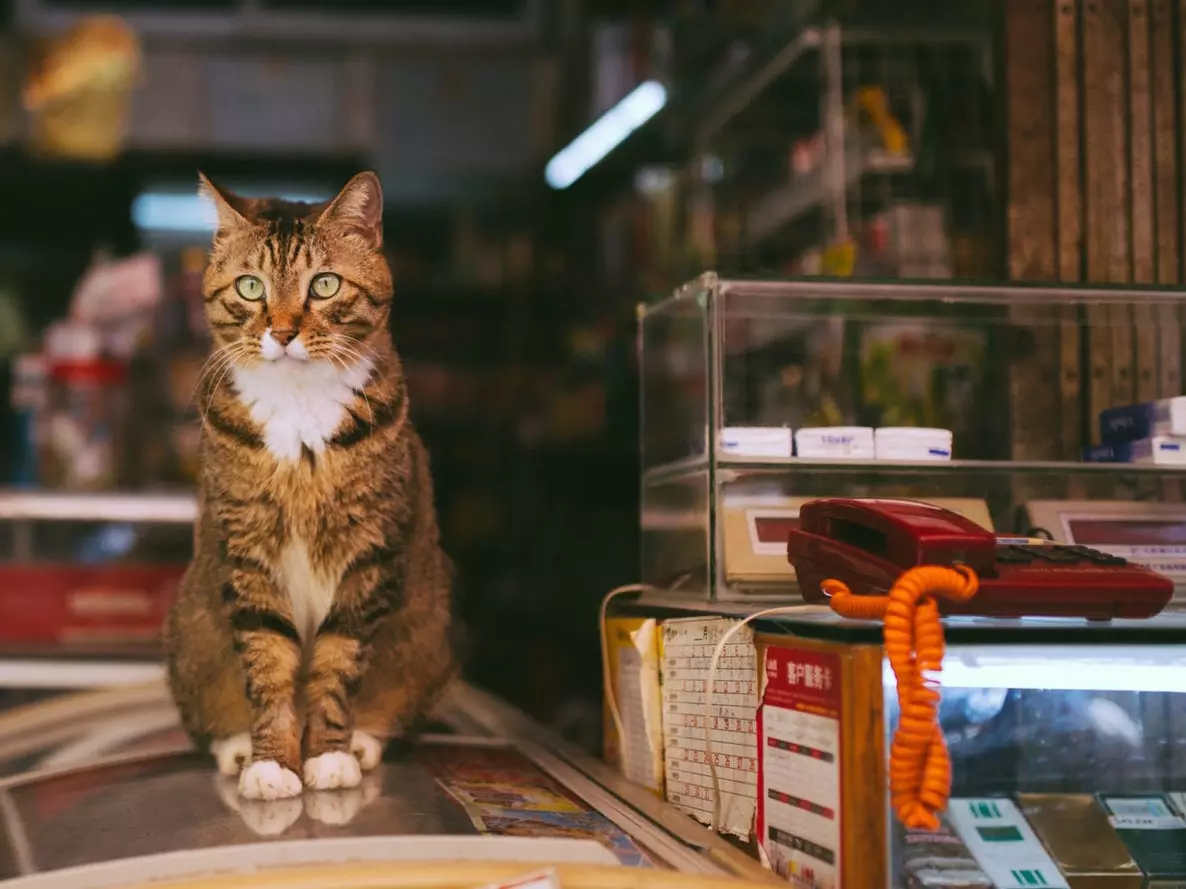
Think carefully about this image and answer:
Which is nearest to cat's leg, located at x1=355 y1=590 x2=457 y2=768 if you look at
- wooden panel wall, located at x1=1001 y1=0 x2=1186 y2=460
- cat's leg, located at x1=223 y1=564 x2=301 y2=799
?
cat's leg, located at x1=223 y1=564 x2=301 y2=799

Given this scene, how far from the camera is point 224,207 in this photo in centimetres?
163

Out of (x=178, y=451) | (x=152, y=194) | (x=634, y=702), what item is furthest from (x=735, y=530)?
(x=152, y=194)

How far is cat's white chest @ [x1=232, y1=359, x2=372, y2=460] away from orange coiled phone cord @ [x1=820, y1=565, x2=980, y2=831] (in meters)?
0.77

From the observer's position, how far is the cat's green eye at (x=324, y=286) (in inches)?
63.4

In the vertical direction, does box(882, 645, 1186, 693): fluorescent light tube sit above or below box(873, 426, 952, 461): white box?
below

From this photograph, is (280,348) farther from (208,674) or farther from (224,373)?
(208,674)

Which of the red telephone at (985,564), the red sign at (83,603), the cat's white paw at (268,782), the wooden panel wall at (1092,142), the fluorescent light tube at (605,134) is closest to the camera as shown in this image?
the red telephone at (985,564)

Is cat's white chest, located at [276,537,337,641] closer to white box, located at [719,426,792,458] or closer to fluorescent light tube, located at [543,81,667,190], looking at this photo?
white box, located at [719,426,792,458]

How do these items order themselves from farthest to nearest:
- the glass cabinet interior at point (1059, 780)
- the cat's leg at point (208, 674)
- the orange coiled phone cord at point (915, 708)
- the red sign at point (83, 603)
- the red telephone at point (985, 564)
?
the red sign at point (83, 603) < the cat's leg at point (208, 674) < the glass cabinet interior at point (1059, 780) < the red telephone at point (985, 564) < the orange coiled phone cord at point (915, 708)

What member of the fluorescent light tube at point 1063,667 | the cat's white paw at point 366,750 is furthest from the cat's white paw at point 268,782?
the fluorescent light tube at point 1063,667

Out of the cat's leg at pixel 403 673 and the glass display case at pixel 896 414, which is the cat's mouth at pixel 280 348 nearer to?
the cat's leg at pixel 403 673

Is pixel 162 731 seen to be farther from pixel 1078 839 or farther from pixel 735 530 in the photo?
pixel 1078 839

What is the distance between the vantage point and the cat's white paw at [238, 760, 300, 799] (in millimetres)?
1475

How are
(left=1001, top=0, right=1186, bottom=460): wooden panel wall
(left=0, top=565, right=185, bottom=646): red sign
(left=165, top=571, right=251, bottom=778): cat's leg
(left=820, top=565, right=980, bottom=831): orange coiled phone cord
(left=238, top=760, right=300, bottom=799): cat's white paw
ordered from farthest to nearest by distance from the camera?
(left=0, top=565, right=185, bottom=646): red sign → (left=1001, top=0, right=1186, bottom=460): wooden panel wall → (left=165, top=571, right=251, bottom=778): cat's leg → (left=238, top=760, right=300, bottom=799): cat's white paw → (left=820, top=565, right=980, bottom=831): orange coiled phone cord
